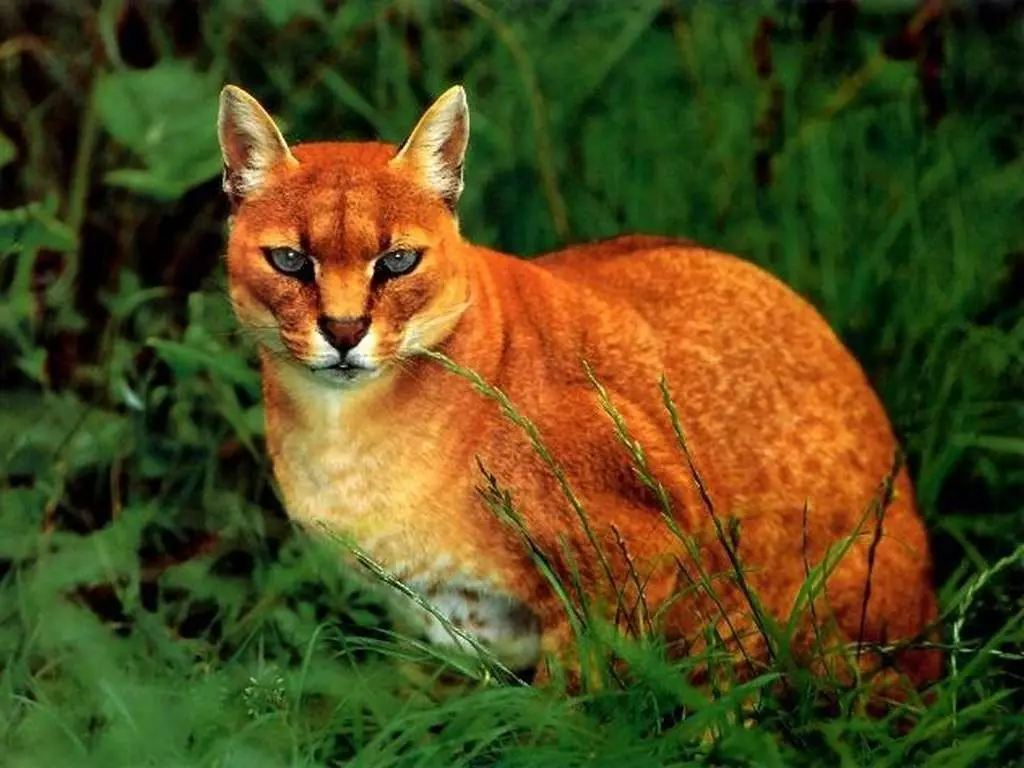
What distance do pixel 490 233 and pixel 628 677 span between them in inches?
64.9

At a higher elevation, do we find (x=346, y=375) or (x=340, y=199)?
(x=340, y=199)

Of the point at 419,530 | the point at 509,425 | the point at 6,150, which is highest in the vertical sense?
the point at 6,150

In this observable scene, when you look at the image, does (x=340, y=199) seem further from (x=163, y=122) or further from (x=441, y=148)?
(x=163, y=122)

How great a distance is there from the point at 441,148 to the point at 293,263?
32 cm

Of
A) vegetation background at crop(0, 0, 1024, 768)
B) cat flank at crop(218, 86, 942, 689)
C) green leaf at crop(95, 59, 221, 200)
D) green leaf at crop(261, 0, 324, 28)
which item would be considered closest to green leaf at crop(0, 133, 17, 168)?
vegetation background at crop(0, 0, 1024, 768)

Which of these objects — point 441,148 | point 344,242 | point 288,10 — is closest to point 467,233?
point 288,10

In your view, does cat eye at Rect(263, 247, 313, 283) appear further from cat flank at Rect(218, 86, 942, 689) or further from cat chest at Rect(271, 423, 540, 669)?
cat chest at Rect(271, 423, 540, 669)

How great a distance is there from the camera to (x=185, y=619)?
384cm

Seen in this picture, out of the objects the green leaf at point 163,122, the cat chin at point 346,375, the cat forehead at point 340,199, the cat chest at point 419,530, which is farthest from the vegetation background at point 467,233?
the cat forehead at point 340,199

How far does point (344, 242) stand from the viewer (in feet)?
10.4

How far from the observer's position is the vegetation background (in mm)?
3135

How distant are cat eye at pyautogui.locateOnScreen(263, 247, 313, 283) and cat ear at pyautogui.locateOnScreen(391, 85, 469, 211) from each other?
23 centimetres

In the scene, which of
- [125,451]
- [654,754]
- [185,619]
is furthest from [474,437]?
[125,451]

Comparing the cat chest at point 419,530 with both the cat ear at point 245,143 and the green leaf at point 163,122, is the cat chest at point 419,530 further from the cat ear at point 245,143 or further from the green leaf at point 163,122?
the green leaf at point 163,122
